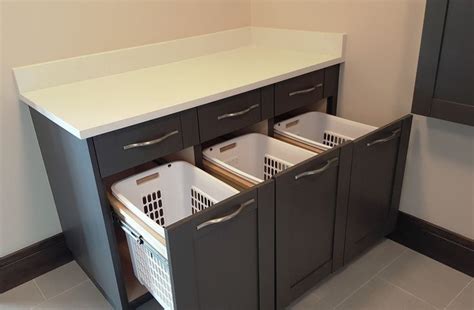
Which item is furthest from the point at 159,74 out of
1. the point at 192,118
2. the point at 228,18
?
the point at 228,18

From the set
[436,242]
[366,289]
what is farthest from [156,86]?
[436,242]

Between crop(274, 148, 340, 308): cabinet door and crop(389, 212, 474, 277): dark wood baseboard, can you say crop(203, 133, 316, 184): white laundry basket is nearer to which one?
crop(274, 148, 340, 308): cabinet door

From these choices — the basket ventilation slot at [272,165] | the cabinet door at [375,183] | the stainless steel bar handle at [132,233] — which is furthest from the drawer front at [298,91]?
the stainless steel bar handle at [132,233]

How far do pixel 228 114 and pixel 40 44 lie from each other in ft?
2.74

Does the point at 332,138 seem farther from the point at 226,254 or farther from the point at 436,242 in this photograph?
the point at 226,254

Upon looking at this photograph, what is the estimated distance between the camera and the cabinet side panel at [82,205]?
1.42 m

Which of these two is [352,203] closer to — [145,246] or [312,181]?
[312,181]

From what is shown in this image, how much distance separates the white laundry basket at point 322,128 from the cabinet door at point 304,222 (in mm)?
418

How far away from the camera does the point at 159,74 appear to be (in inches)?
74.1

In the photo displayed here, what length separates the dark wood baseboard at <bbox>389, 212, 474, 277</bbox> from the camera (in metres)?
1.83

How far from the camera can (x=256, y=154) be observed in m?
1.89

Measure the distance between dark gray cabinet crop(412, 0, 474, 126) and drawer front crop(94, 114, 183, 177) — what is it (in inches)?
38.1

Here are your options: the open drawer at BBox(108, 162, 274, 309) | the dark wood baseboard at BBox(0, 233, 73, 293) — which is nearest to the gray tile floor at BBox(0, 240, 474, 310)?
the dark wood baseboard at BBox(0, 233, 73, 293)

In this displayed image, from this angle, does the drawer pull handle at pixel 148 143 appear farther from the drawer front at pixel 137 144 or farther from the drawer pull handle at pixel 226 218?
the drawer pull handle at pixel 226 218
